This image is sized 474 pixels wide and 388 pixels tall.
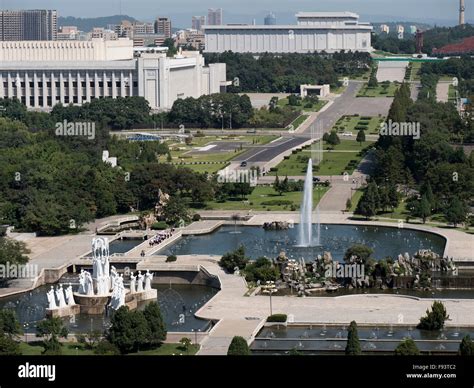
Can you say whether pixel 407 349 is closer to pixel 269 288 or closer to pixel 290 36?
pixel 269 288

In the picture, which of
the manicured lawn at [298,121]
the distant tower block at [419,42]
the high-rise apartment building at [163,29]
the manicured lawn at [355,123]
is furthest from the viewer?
the distant tower block at [419,42]

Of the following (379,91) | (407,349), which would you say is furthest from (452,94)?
(407,349)

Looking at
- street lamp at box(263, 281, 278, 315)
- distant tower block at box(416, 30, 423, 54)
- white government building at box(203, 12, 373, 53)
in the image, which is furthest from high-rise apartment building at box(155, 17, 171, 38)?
street lamp at box(263, 281, 278, 315)

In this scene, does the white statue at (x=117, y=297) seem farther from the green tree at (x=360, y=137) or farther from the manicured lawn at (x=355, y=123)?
the manicured lawn at (x=355, y=123)

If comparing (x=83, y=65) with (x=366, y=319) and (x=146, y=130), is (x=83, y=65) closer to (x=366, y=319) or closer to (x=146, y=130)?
(x=146, y=130)

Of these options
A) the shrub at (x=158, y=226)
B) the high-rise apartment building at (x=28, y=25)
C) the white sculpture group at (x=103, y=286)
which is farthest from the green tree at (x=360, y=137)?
the white sculpture group at (x=103, y=286)

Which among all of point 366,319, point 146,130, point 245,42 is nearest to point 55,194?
point 366,319

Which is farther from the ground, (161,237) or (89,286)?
(89,286)
